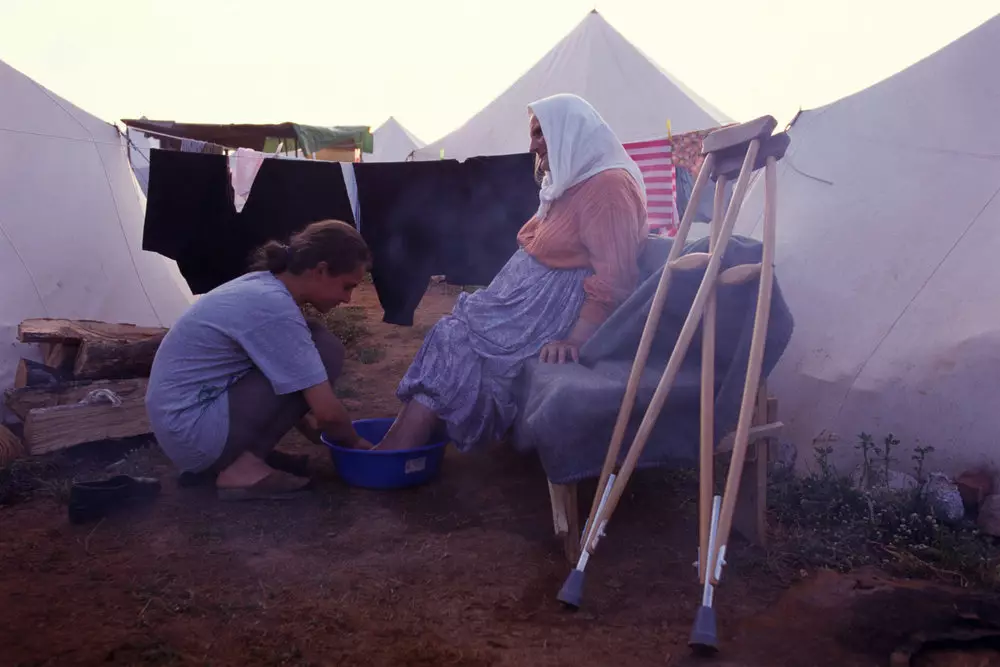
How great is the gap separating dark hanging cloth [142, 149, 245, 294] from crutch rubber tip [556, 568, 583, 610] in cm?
364

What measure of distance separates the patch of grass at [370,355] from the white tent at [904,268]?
287cm

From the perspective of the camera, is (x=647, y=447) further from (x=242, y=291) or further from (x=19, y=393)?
(x=19, y=393)

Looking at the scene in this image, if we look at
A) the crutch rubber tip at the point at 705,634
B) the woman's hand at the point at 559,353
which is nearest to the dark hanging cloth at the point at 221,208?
the woman's hand at the point at 559,353

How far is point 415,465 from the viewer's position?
3.18 metres

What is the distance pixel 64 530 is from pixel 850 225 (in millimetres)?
3578

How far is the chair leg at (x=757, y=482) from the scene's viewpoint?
2.63 m

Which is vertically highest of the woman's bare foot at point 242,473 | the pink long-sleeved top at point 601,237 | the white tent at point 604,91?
the white tent at point 604,91

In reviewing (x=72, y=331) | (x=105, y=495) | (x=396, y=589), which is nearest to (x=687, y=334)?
(x=396, y=589)

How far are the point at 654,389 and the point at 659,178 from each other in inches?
173

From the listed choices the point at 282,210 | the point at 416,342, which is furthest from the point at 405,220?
the point at 416,342

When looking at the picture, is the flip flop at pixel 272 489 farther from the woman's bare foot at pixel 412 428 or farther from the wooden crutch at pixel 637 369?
the wooden crutch at pixel 637 369

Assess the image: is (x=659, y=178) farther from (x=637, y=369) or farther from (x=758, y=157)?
(x=637, y=369)

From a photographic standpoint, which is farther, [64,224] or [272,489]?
[64,224]

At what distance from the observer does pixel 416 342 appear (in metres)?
6.27
